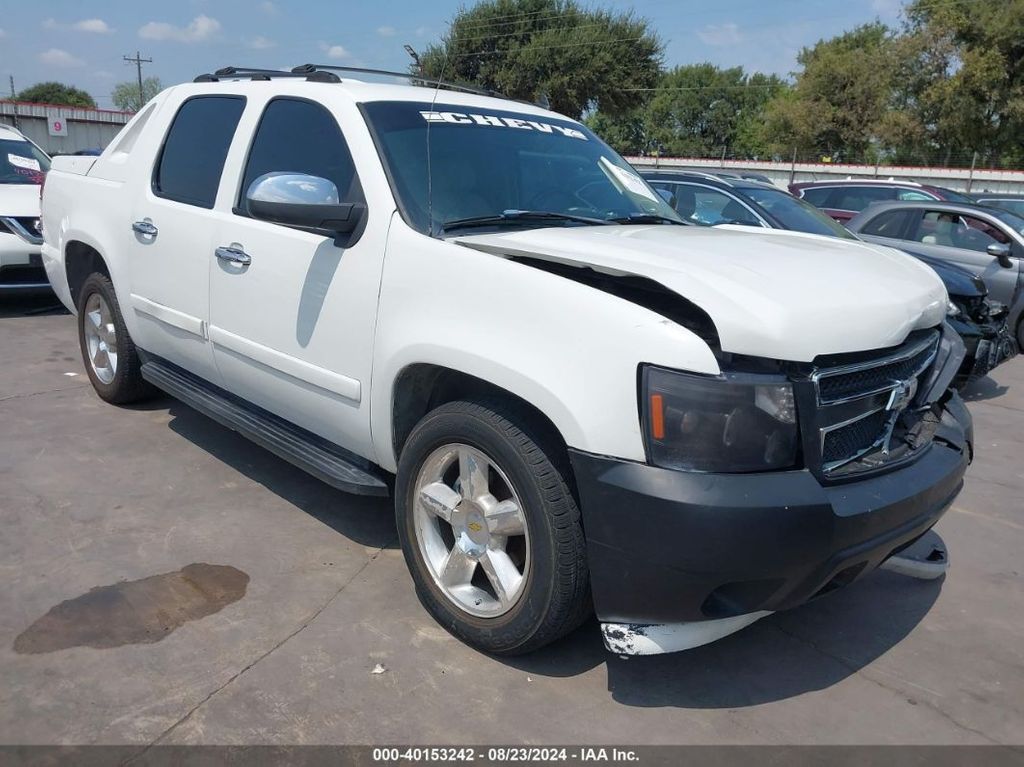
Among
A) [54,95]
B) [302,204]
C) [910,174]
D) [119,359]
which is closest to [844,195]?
[119,359]

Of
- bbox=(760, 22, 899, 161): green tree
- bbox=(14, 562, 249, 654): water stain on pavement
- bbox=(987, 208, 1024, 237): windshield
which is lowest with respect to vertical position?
bbox=(14, 562, 249, 654): water stain on pavement

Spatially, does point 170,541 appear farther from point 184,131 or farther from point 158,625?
point 184,131

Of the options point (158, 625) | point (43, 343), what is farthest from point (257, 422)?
point (43, 343)

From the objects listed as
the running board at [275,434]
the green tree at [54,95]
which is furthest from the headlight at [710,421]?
the green tree at [54,95]

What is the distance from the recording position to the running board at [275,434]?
11.0 ft

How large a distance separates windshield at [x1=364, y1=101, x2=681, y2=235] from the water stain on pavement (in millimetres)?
1627

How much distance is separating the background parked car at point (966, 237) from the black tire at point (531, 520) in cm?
754

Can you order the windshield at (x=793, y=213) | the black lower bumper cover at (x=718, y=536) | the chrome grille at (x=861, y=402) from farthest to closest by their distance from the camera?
the windshield at (x=793, y=213), the chrome grille at (x=861, y=402), the black lower bumper cover at (x=718, y=536)

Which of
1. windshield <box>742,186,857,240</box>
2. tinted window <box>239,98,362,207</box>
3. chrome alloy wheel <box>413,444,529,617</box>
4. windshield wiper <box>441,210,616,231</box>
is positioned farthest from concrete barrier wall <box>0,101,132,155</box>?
chrome alloy wheel <box>413,444,529,617</box>

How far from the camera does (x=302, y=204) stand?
10.1ft

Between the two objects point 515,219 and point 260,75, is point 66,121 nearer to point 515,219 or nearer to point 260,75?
point 260,75

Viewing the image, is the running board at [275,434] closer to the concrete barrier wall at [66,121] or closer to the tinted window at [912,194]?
→ the tinted window at [912,194]

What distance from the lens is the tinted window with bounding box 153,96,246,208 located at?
4086 millimetres

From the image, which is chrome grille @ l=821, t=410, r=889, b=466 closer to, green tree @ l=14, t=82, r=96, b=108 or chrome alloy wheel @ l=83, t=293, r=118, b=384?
chrome alloy wheel @ l=83, t=293, r=118, b=384
